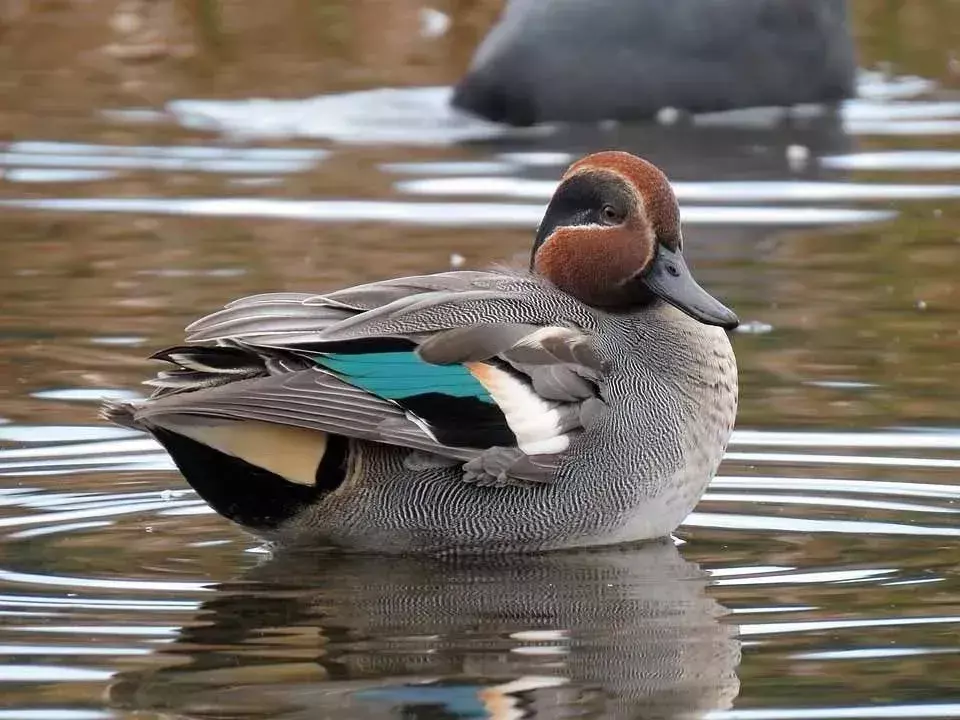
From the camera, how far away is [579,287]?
19.8 feet

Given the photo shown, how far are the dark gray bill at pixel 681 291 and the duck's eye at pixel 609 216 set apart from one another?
0.42ft

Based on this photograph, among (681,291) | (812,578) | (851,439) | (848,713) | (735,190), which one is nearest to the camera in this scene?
(848,713)

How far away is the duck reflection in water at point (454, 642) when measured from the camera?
4.47 metres

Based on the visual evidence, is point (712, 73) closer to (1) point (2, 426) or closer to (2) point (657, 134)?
(2) point (657, 134)

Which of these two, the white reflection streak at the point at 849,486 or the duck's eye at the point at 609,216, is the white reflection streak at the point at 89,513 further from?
the white reflection streak at the point at 849,486

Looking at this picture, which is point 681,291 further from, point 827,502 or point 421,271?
point 421,271

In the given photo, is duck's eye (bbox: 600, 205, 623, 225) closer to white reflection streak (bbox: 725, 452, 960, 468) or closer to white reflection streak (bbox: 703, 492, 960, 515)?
white reflection streak (bbox: 703, 492, 960, 515)

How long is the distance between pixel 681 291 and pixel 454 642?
1383 millimetres

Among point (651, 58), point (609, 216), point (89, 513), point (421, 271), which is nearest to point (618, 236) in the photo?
point (609, 216)

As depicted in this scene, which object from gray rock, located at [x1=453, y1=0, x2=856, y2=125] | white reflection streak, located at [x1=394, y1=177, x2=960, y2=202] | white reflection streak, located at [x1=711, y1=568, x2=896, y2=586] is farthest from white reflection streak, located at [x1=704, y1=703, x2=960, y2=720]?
gray rock, located at [x1=453, y1=0, x2=856, y2=125]

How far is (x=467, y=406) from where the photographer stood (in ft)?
18.0

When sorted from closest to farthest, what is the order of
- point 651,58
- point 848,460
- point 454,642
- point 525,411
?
point 454,642 → point 525,411 → point 848,460 → point 651,58

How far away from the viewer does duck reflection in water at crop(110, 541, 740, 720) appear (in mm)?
4469

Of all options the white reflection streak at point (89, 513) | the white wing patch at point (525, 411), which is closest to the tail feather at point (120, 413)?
the white reflection streak at point (89, 513)
